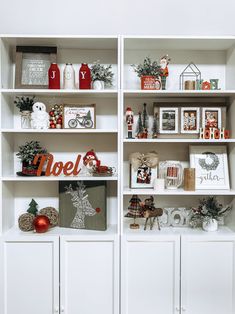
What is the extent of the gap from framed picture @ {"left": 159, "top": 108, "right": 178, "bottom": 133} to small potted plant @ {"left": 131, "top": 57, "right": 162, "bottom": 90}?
0.18 meters

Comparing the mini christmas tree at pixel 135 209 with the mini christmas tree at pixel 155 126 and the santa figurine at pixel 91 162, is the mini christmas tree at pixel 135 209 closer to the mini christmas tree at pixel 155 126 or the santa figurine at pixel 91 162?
the santa figurine at pixel 91 162

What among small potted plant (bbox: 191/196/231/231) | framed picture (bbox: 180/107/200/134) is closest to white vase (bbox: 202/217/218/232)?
small potted plant (bbox: 191/196/231/231)

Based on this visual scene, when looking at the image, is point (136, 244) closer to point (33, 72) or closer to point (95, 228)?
point (95, 228)

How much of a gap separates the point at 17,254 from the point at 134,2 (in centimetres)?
182

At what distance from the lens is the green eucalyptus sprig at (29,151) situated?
90.1 inches

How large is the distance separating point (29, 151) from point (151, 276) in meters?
1.09

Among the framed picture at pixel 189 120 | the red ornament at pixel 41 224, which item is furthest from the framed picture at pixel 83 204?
the framed picture at pixel 189 120

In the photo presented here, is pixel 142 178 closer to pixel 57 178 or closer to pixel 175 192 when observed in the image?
pixel 175 192

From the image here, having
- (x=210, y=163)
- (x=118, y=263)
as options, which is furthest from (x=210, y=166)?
(x=118, y=263)

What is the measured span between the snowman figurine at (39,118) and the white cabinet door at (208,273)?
3.86 feet

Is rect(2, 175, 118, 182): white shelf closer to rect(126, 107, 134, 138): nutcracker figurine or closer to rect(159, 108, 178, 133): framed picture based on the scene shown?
rect(126, 107, 134, 138): nutcracker figurine

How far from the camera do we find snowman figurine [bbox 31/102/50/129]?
2.26m

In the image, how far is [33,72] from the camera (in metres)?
2.32

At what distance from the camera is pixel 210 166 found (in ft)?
7.75
